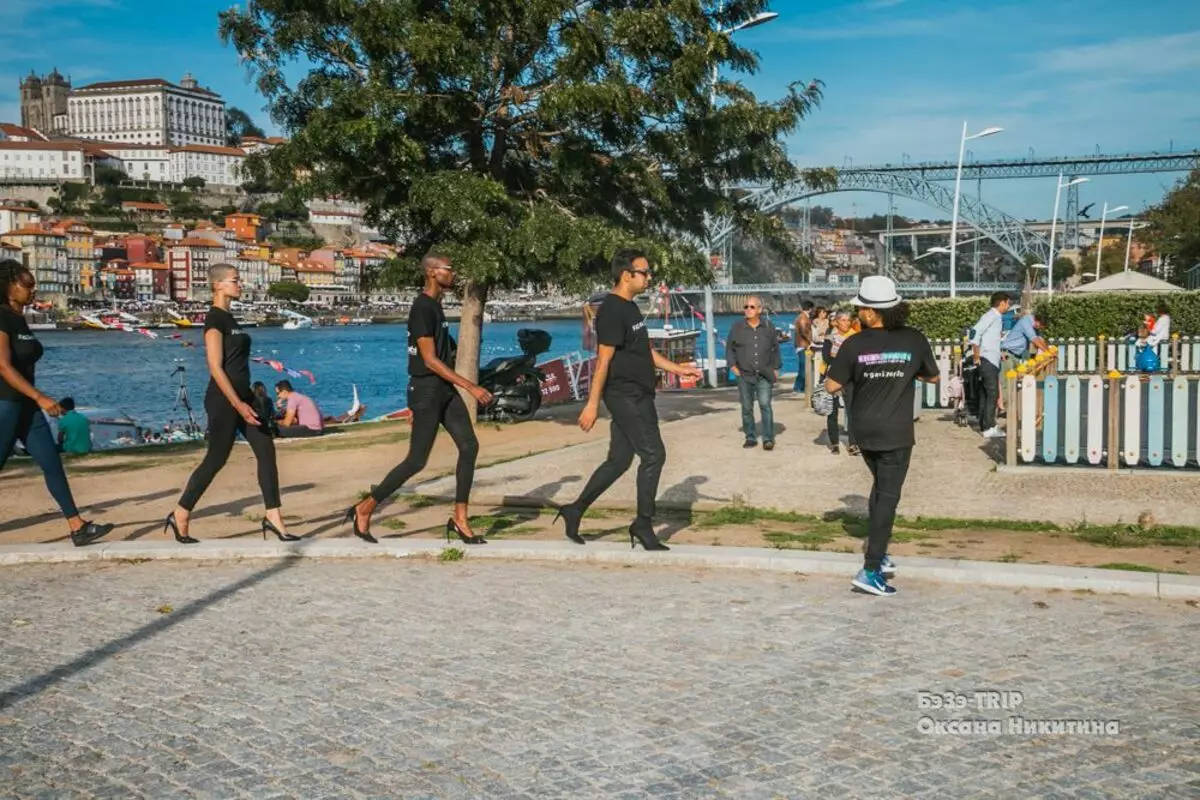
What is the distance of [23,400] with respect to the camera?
845cm

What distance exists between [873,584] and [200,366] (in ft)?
301

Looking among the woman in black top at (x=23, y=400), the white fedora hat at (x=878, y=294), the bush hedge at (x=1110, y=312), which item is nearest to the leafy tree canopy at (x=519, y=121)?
the woman in black top at (x=23, y=400)

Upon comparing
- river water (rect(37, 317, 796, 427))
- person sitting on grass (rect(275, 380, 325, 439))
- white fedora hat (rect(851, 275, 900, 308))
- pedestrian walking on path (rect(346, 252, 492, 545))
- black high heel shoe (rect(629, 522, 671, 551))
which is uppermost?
white fedora hat (rect(851, 275, 900, 308))

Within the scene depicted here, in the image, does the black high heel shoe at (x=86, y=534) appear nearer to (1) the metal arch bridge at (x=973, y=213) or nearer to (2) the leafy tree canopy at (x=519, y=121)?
(2) the leafy tree canopy at (x=519, y=121)

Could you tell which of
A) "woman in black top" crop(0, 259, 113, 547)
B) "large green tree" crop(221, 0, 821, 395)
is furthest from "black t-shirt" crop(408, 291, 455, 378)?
"large green tree" crop(221, 0, 821, 395)

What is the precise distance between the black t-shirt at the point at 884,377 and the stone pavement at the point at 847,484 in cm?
309

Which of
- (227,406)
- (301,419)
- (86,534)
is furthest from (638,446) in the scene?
(301,419)

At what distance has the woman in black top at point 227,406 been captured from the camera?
8.21 m

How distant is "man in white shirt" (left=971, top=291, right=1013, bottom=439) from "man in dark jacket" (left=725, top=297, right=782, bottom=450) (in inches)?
99.2

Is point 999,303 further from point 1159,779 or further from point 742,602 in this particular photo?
point 1159,779

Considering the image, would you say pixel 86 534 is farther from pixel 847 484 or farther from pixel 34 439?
pixel 847 484

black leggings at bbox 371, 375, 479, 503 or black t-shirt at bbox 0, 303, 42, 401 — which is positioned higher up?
black t-shirt at bbox 0, 303, 42, 401

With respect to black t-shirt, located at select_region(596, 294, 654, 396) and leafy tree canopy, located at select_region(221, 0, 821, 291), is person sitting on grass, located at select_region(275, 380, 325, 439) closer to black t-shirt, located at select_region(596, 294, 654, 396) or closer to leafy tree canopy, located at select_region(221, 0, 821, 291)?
leafy tree canopy, located at select_region(221, 0, 821, 291)

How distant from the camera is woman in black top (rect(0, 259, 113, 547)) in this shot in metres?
8.38
